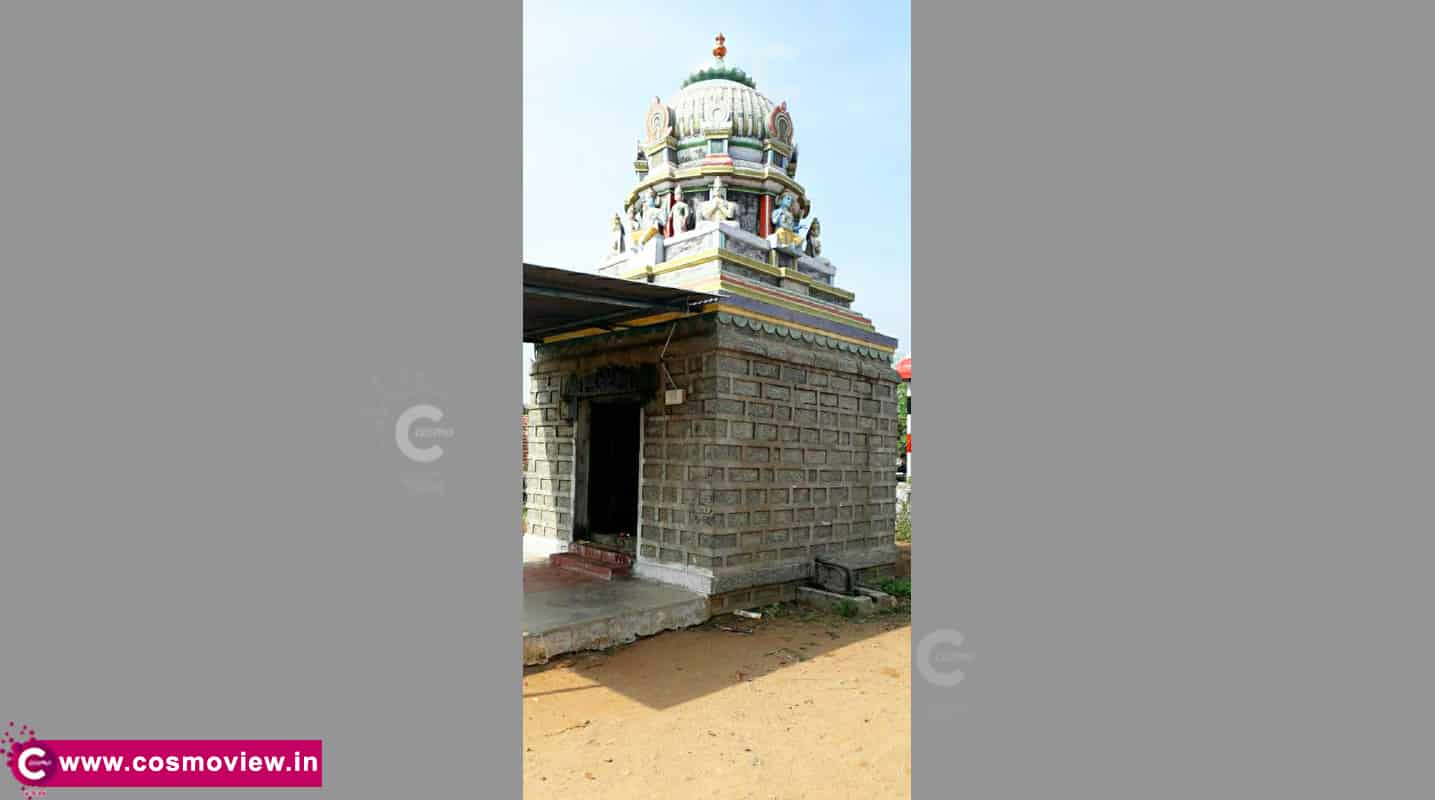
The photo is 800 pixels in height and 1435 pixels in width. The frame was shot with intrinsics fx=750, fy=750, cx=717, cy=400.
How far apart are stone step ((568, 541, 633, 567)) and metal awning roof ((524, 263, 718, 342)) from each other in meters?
2.99

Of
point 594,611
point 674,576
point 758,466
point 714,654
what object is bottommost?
point 714,654

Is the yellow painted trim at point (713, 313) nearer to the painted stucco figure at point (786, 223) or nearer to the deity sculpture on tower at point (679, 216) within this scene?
the painted stucco figure at point (786, 223)

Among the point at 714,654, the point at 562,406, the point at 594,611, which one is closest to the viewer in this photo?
the point at 714,654

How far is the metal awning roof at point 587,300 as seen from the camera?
7141 millimetres

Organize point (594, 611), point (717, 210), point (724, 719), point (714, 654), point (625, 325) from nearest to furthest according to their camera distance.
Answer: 1. point (724, 719)
2. point (714, 654)
3. point (594, 611)
4. point (625, 325)
5. point (717, 210)

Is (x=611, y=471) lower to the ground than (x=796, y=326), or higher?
lower

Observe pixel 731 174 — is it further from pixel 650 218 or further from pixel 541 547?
pixel 541 547

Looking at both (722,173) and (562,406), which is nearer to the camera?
(562,406)

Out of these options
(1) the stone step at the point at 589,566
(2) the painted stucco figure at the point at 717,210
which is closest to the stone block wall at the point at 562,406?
(1) the stone step at the point at 589,566
